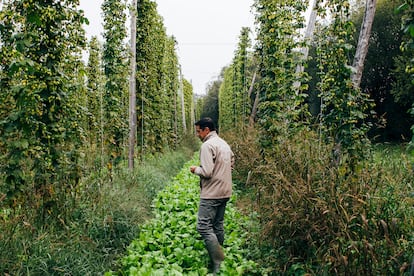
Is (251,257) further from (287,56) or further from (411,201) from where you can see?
(287,56)

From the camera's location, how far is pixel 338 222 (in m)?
4.07

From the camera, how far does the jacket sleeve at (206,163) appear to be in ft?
17.3

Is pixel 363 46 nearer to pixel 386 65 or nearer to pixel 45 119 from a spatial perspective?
pixel 45 119

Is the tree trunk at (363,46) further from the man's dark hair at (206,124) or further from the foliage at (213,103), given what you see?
the foliage at (213,103)

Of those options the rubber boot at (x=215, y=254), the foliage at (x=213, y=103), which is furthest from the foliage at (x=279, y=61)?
the foliage at (x=213, y=103)

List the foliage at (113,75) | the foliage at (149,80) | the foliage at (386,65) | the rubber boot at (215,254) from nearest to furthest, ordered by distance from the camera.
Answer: the rubber boot at (215,254)
the foliage at (113,75)
the foliage at (149,80)
the foliage at (386,65)

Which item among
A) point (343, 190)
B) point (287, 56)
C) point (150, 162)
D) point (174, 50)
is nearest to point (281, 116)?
point (287, 56)

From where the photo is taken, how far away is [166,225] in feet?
23.2

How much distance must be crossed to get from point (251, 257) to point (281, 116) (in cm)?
469

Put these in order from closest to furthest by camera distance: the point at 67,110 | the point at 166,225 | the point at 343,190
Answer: the point at 343,190
the point at 67,110
the point at 166,225

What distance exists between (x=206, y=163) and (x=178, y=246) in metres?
1.65

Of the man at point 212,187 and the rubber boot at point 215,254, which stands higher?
the man at point 212,187

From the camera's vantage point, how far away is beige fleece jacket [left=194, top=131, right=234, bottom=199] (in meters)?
5.29

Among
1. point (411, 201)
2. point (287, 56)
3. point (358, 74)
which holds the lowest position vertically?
point (411, 201)
